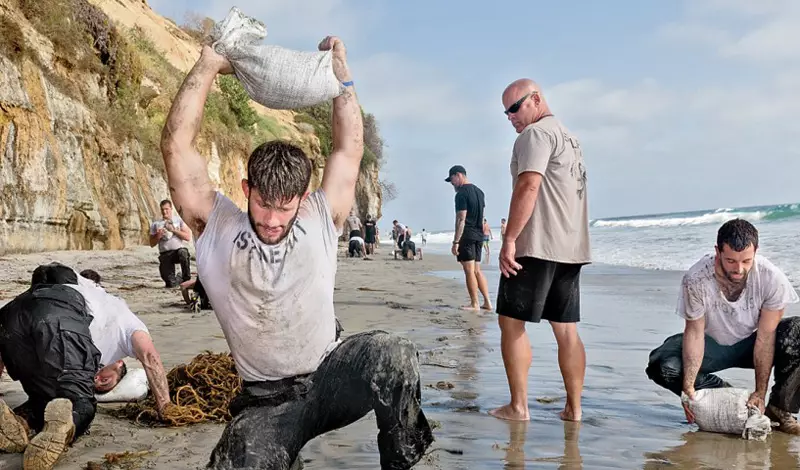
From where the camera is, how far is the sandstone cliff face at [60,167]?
478 inches

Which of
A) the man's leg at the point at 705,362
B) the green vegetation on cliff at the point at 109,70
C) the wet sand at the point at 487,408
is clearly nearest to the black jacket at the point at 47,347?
the wet sand at the point at 487,408

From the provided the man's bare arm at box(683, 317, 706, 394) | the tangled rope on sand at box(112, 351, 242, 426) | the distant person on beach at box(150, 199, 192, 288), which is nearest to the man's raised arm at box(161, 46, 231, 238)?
the tangled rope on sand at box(112, 351, 242, 426)

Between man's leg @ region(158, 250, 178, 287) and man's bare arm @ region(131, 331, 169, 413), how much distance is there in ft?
25.1

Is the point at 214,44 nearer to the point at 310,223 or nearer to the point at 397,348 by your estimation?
the point at 310,223

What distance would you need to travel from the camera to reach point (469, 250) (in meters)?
9.56

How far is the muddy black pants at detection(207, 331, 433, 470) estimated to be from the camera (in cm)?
282

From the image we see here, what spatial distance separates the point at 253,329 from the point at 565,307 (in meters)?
2.25

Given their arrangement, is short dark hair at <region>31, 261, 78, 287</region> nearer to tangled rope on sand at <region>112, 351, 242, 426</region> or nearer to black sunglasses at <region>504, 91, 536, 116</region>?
tangled rope on sand at <region>112, 351, 242, 426</region>

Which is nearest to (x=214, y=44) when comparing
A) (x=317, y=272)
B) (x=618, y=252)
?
(x=317, y=272)

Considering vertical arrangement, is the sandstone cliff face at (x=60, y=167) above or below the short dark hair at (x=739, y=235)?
above

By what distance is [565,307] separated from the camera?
14.7 feet

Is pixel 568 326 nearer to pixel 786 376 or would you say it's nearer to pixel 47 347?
pixel 786 376

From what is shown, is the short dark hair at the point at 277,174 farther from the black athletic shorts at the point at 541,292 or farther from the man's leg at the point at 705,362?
the man's leg at the point at 705,362

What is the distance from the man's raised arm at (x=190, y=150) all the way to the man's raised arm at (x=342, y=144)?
46cm
